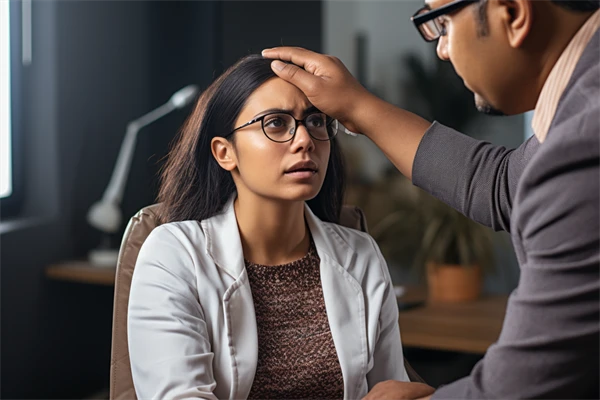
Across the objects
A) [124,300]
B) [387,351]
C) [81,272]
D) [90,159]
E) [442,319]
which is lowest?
[442,319]

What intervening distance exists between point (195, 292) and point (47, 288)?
1802 millimetres

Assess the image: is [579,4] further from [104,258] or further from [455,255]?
[104,258]

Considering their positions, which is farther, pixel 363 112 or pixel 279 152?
pixel 279 152

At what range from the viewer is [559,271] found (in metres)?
0.94

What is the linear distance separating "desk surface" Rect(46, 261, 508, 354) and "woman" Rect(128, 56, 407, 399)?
940mm

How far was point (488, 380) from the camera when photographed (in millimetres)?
1019

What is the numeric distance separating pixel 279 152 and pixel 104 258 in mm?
1650

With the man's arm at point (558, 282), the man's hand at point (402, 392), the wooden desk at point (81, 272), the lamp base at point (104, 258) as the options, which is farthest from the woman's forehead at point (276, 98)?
the lamp base at point (104, 258)

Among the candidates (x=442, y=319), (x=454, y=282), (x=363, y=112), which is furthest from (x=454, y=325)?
(x=363, y=112)

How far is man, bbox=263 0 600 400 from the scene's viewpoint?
93 centimetres

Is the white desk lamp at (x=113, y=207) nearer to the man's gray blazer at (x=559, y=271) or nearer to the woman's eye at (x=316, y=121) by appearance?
the woman's eye at (x=316, y=121)

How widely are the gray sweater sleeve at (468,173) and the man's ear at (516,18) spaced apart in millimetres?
414

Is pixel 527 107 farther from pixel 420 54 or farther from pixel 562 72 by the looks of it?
pixel 420 54

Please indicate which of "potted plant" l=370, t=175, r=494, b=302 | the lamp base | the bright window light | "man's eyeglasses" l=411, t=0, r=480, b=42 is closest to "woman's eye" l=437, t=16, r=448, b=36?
"man's eyeglasses" l=411, t=0, r=480, b=42
